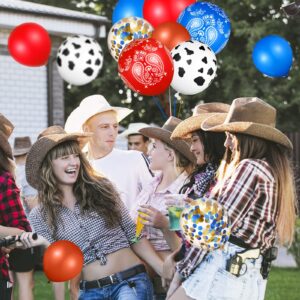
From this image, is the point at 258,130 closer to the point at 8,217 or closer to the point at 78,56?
the point at 8,217

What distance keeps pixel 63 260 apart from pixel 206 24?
336 centimetres

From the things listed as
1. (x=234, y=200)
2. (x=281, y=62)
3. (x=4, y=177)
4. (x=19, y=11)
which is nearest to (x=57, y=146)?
(x=4, y=177)

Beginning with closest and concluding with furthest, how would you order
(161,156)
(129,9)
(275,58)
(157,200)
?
(157,200), (161,156), (129,9), (275,58)

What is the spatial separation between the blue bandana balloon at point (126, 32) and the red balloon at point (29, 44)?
1516 mm

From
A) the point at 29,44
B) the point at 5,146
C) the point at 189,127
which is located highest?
the point at 29,44

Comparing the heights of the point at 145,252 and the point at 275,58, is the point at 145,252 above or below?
below

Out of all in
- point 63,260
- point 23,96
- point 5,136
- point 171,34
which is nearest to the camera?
point 63,260

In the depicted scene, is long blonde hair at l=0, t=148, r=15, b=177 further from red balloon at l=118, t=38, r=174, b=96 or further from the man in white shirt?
red balloon at l=118, t=38, r=174, b=96

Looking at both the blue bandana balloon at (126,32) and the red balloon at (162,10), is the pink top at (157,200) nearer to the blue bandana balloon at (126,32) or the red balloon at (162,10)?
the blue bandana balloon at (126,32)

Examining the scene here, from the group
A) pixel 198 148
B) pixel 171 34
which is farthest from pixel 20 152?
pixel 198 148

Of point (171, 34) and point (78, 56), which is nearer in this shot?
point (171, 34)

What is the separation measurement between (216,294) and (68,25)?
10.6 metres

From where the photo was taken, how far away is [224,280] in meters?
4.71

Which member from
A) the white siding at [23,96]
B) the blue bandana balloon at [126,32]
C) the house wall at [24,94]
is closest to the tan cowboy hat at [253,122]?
the blue bandana balloon at [126,32]
